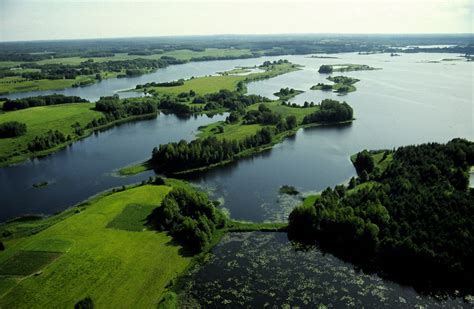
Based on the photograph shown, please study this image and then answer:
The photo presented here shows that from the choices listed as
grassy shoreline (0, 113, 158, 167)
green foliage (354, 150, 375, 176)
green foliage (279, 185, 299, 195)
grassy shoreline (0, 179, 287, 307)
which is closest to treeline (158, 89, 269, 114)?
grassy shoreline (0, 113, 158, 167)

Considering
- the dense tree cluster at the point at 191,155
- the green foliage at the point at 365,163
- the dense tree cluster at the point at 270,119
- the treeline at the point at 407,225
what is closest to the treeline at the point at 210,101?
the dense tree cluster at the point at 270,119

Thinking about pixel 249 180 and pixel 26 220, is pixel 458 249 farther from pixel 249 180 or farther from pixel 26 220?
pixel 26 220

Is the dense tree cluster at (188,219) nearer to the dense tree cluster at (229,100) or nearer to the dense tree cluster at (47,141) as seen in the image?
the dense tree cluster at (47,141)

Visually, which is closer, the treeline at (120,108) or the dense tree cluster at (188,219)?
the dense tree cluster at (188,219)

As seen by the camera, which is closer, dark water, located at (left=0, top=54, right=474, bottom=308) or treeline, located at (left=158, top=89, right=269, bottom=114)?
dark water, located at (left=0, top=54, right=474, bottom=308)

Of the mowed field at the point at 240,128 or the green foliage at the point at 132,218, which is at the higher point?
the mowed field at the point at 240,128

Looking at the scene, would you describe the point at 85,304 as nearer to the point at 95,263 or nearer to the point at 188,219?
the point at 95,263

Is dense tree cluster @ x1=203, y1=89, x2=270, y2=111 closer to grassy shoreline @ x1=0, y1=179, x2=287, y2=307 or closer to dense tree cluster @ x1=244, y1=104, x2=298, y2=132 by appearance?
dense tree cluster @ x1=244, y1=104, x2=298, y2=132
